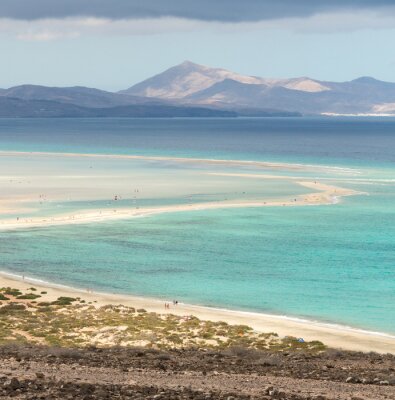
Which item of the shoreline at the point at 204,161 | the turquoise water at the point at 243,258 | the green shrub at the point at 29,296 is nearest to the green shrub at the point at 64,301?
the green shrub at the point at 29,296

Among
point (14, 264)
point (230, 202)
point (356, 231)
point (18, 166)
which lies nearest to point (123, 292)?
point (14, 264)

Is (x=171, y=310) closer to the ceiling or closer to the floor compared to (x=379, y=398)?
closer to the floor

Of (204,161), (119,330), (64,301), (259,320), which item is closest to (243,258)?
(64,301)

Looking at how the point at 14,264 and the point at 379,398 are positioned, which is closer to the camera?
the point at 379,398

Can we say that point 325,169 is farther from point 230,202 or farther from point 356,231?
point 356,231

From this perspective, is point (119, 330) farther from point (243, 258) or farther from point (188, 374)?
point (243, 258)
